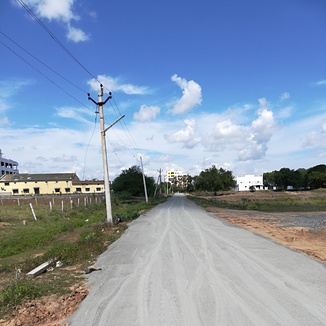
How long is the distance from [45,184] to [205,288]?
88674 millimetres

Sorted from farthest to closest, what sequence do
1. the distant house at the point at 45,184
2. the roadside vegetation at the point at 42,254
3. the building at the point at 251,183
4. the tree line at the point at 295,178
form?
the building at the point at 251,183 < the tree line at the point at 295,178 < the distant house at the point at 45,184 < the roadside vegetation at the point at 42,254

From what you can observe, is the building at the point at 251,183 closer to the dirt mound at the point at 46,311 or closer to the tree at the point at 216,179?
the tree at the point at 216,179

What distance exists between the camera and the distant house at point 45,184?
87562mm

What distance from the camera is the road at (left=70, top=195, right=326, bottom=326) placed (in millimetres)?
5105

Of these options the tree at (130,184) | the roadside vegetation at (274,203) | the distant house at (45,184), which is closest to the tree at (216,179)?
the roadside vegetation at (274,203)

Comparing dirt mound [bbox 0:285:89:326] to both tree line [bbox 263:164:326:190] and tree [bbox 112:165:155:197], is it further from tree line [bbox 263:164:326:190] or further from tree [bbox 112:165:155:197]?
tree line [bbox 263:164:326:190]

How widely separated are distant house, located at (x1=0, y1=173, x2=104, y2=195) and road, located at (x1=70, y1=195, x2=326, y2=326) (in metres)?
77.0

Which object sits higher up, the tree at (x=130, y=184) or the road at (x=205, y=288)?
the tree at (x=130, y=184)

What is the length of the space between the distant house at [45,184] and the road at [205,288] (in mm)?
76989

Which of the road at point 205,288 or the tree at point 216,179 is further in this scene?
the tree at point 216,179

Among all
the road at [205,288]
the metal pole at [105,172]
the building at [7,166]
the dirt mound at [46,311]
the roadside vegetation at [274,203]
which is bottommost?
the roadside vegetation at [274,203]

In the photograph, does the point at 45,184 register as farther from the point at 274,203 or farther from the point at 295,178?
the point at 295,178

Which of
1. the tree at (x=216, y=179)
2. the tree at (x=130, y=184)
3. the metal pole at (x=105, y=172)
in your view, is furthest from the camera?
the tree at (x=216, y=179)

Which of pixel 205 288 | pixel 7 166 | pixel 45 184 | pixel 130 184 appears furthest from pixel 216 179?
pixel 205 288
